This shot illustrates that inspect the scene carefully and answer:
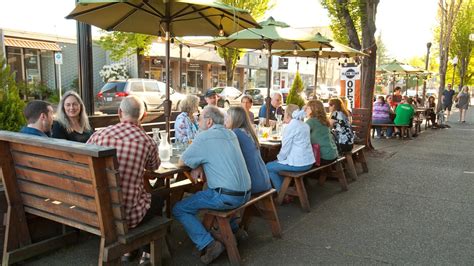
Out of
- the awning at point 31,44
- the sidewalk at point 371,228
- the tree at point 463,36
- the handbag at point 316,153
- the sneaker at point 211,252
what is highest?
the tree at point 463,36

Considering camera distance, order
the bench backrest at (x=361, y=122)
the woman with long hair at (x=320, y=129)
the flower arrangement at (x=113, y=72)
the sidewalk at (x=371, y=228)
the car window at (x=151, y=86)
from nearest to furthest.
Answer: the sidewalk at (x=371, y=228) < the woman with long hair at (x=320, y=129) < the bench backrest at (x=361, y=122) < the car window at (x=151, y=86) < the flower arrangement at (x=113, y=72)

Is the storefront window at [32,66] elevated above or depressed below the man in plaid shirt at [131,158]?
above

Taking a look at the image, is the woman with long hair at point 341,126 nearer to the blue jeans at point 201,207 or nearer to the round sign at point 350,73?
the blue jeans at point 201,207

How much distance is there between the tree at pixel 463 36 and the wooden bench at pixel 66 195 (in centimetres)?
2938

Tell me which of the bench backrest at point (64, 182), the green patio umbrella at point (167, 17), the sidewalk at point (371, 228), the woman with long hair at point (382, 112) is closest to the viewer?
the bench backrest at point (64, 182)

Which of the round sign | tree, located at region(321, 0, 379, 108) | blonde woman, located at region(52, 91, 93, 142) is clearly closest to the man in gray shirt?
blonde woman, located at region(52, 91, 93, 142)

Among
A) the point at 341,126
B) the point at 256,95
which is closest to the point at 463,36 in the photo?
the point at 256,95

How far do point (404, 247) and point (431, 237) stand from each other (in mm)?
528

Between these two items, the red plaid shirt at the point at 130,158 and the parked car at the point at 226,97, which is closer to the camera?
the red plaid shirt at the point at 130,158

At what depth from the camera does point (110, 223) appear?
2857mm

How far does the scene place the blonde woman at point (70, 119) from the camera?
432 cm

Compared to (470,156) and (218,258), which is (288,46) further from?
(218,258)

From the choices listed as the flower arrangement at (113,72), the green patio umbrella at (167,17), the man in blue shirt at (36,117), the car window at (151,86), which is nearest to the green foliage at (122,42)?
the car window at (151,86)

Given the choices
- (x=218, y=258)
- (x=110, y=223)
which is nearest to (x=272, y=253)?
(x=218, y=258)
